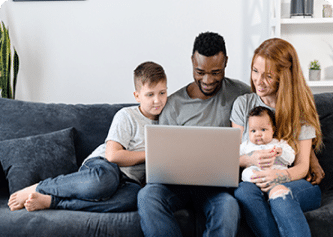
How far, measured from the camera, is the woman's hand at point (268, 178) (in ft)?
4.36

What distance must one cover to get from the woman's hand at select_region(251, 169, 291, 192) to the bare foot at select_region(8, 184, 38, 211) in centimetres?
96

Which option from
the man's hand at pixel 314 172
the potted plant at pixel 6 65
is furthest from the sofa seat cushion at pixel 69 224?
the potted plant at pixel 6 65

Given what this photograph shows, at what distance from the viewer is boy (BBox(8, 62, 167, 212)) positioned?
142 centimetres

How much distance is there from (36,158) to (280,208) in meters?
1.13

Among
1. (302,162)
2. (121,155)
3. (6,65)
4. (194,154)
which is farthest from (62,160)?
(302,162)

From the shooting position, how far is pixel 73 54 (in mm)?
2396

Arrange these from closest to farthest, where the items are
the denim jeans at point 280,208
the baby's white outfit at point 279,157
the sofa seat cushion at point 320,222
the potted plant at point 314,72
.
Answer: the denim jeans at point 280,208
the sofa seat cushion at point 320,222
the baby's white outfit at point 279,157
the potted plant at point 314,72

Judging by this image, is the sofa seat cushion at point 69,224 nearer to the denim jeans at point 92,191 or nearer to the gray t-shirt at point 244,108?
the denim jeans at point 92,191

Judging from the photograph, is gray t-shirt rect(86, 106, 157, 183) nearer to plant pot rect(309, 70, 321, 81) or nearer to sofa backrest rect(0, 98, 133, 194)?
sofa backrest rect(0, 98, 133, 194)

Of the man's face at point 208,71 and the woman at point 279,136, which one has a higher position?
the man's face at point 208,71

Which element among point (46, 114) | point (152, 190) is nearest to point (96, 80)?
point (46, 114)

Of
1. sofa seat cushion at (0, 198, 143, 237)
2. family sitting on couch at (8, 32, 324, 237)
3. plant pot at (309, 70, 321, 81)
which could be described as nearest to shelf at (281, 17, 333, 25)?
plant pot at (309, 70, 321, 81)

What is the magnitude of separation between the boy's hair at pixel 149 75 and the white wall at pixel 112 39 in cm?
79

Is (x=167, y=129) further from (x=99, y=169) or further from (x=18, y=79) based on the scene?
(x=18, y=79)
